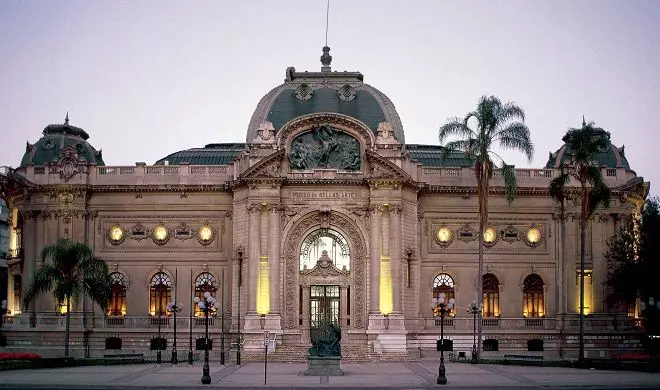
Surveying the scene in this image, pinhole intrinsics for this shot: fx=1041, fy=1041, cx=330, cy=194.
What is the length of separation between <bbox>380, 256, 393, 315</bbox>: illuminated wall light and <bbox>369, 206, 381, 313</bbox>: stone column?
1.02 feet

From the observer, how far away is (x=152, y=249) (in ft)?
256

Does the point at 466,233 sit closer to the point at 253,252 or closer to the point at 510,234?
the point at 510,234

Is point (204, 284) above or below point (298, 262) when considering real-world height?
below

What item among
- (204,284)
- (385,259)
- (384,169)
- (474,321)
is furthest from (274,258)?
(474,321)

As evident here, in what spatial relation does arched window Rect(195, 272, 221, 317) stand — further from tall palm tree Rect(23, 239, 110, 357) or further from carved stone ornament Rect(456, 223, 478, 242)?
carved stone ornament Rect(456, 223, 478, 242)

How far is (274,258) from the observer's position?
239 ft

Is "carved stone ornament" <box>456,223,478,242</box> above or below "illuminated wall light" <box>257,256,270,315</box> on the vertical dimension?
above

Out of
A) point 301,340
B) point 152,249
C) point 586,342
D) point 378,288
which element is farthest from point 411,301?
point 152,249

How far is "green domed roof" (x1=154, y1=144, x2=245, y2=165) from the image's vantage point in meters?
84.9

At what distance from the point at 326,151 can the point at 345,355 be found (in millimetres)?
14587

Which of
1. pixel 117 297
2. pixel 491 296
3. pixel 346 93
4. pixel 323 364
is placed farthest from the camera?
pixel 346 93

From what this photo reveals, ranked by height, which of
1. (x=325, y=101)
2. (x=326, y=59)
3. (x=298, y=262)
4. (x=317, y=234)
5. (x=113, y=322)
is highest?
(x=326, y=59)

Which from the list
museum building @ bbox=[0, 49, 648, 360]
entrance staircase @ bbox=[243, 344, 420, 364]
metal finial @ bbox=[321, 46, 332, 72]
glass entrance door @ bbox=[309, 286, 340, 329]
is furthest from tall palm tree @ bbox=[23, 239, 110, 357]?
metal finial @ bbox=[321, 46, 332, 72]

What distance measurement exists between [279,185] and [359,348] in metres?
12.7
